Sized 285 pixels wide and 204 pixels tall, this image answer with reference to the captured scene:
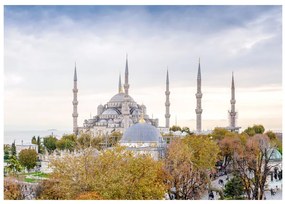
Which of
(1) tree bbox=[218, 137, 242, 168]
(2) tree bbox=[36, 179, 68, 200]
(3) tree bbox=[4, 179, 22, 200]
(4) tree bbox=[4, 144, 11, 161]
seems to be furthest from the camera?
(4) tree bbox=[4, 144, 11, 161]

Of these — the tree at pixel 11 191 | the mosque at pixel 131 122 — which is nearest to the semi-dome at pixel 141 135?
the mosque at pixel 131 122

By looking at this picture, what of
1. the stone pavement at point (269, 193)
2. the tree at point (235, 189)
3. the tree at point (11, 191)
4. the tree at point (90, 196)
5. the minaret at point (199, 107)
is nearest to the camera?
the tree at point (90, 196)

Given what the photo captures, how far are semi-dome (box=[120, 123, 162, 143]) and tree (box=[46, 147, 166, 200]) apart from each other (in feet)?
16.4

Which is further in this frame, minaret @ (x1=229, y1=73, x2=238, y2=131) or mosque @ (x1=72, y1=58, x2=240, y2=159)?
minaret @ (x1=229, y1=73, x2=238, y2=131)

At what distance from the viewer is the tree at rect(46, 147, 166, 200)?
4.00m

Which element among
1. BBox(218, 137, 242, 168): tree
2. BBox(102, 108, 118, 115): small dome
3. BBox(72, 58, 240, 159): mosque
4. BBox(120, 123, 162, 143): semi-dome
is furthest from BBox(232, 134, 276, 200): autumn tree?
BBox(102, 108, 118, 115): small dome

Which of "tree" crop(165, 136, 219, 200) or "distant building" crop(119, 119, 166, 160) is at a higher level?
"distant building" crop(119, 119, 166, 160)

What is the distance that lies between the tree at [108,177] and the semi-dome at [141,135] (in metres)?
5.01

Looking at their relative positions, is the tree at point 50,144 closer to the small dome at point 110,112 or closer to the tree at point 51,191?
the small dome at point 110,112

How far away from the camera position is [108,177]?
4102mm

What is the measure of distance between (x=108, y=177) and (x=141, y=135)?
5711 millimetres

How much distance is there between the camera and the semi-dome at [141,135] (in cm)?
976

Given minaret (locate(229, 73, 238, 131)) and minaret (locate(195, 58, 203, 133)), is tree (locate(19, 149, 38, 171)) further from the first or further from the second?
minaret (locate(229, 73, 238, 131))

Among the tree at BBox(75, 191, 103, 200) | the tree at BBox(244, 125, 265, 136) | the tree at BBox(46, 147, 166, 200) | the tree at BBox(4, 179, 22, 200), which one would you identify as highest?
the tree at BBox(244, 125, 265, 136)
